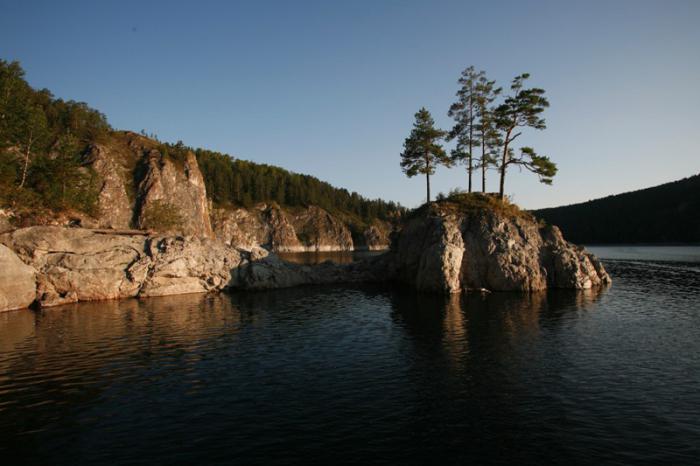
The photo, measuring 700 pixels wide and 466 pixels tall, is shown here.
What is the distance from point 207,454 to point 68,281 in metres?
37.8

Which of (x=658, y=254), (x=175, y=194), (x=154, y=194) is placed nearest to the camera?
(x=658, y=254)

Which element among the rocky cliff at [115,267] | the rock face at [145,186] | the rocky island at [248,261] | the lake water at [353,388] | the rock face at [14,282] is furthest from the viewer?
the rock face at [145,186]

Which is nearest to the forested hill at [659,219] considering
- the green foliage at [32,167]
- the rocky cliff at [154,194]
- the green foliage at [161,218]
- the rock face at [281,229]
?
Result: the rock face at [281,229]

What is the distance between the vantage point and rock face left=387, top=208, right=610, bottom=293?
46.5 meters

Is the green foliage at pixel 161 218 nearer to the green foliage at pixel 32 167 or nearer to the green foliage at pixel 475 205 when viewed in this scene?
the green foliage at pixel 32 167

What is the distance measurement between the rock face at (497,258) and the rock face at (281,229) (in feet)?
354

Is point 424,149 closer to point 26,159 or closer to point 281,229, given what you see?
point 26,159

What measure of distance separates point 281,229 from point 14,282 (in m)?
136

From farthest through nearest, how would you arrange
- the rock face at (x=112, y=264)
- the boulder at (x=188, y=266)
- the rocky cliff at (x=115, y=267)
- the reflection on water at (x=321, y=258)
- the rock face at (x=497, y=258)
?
the reflection on water at (x=321, y=258), the rock face at (x=497, y=258), the boulder at (x=188, y=266), the rock face at (x=112, y=264), the rocky cliff at (x=115, y=267)

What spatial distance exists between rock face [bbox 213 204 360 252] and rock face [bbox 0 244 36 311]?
104426mm

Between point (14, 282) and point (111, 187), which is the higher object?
point (111, 187)

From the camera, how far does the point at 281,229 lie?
173000 mm

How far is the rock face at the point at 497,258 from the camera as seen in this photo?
46.5 m

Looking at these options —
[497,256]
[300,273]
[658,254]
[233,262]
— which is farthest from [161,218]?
[658,254]
